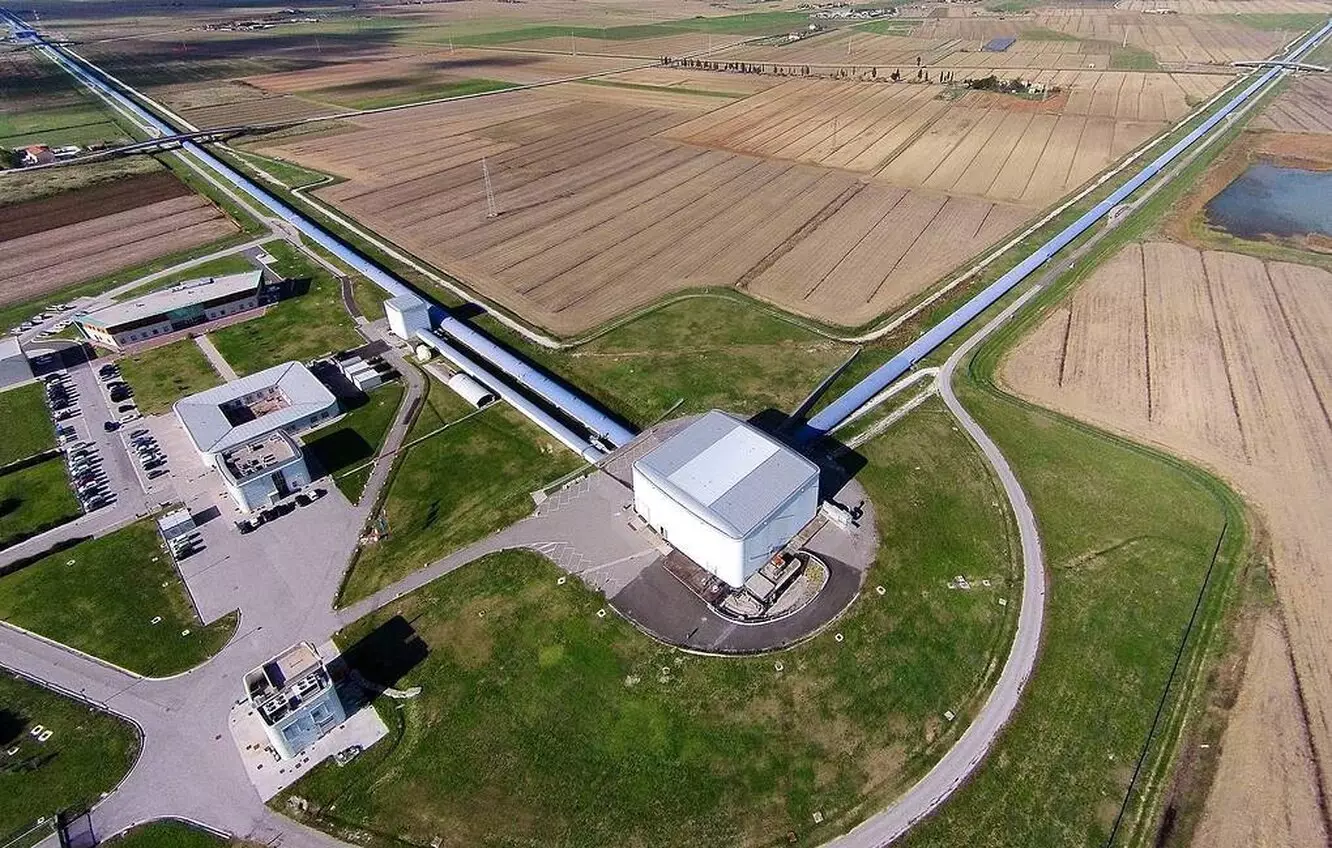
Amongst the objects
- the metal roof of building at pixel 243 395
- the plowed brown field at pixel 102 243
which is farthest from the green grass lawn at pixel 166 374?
the plowed brown field at pixel 102 243

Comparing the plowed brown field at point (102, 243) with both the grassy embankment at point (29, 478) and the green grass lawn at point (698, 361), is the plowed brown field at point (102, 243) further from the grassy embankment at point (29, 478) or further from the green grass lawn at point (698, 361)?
the green grass lawn at point (698, 361)

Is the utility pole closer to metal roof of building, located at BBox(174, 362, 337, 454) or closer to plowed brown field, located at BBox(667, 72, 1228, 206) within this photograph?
plowed brown field, located at BBox(667, 72, 1228, 206)

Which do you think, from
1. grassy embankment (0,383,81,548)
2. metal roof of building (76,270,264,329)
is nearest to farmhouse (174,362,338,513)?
grassy embankment (0,383,81,548)

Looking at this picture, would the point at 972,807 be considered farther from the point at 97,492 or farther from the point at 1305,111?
the point at 1305,111

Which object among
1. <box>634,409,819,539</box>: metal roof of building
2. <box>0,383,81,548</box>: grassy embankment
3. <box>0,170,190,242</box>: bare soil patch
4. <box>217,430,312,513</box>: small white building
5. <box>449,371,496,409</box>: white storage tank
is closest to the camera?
<box>634,409,819,539</box>: metal roof of building

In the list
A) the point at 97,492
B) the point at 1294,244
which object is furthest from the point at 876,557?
the point at 1294,244

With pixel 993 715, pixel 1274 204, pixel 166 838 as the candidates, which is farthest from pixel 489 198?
pixel 1274 204
